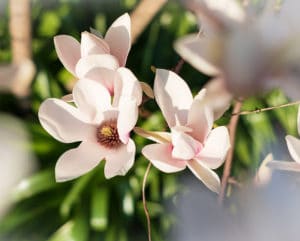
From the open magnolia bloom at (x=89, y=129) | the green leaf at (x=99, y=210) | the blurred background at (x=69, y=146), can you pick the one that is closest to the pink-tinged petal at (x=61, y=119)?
the open magnolia bloom at (x=89, y=129)

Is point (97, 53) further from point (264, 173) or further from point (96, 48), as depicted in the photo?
point (264, 173)

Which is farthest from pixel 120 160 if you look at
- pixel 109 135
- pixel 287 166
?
pixel 287 166

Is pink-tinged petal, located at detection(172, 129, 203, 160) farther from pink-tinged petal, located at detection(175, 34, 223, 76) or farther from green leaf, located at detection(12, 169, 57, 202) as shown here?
green leaf, located at detection(12, 169, 57, 202)

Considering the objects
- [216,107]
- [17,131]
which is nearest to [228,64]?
[216,107]

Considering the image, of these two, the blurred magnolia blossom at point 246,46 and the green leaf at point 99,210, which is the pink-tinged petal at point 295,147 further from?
the green leaf at point 99,210

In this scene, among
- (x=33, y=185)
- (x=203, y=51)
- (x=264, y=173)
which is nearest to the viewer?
(x=203, y=51)
